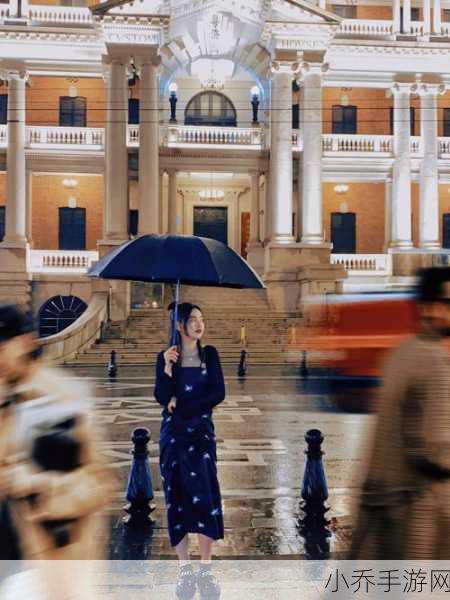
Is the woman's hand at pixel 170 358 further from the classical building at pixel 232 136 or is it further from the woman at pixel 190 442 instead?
the classical building at pixel 232 136

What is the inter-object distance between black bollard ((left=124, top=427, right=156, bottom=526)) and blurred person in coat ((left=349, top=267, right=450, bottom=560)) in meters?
4.19

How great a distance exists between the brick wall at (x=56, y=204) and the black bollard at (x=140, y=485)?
2736 centimetres

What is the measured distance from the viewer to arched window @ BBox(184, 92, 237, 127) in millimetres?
34200

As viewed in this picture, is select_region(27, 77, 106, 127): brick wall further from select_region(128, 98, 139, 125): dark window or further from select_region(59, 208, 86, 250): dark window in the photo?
select_region(59, 208, 86, 250): dark window

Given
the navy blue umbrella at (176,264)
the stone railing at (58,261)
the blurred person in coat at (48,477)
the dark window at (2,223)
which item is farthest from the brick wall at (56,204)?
the blurred person in coat at (48,477)

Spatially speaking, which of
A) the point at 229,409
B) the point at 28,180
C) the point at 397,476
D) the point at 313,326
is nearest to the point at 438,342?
the point at 397,476

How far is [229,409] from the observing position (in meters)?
14.6

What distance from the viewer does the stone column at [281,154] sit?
2958 centimetres

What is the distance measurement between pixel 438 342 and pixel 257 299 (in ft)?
82.1

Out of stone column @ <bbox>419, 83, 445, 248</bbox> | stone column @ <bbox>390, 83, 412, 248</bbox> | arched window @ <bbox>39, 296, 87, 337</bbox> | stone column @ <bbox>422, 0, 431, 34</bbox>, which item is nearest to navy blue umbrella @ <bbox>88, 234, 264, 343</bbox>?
arched window @ <bbox>39, 296, 87, 337</bbox>

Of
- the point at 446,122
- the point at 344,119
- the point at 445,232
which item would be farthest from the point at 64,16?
the point at 445,232

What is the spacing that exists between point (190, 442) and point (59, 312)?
25270 mm

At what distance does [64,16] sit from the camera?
3061cm

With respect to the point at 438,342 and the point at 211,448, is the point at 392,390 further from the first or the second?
the point at 211,448
